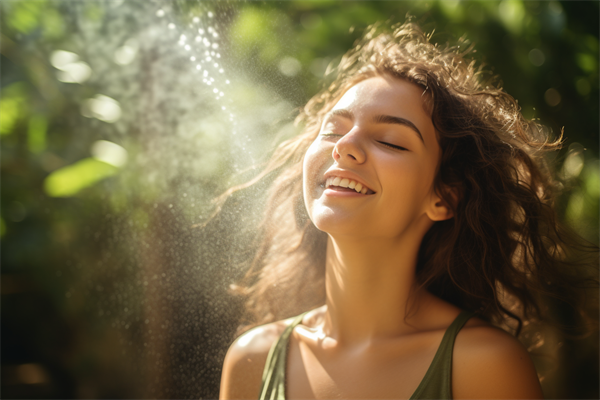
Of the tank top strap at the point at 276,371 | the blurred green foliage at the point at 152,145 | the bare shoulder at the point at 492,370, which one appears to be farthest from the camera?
the blurred green foliage at the point at 152,145

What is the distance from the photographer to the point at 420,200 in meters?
0.82

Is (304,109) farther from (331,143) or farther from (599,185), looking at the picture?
(599,185)

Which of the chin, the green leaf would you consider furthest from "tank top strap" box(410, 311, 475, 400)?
the green leaf

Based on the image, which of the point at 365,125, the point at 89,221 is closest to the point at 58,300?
the point at 89,221

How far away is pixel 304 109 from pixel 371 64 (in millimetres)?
234

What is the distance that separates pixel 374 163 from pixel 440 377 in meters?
0.38

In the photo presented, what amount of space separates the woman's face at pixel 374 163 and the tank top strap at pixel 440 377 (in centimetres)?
21

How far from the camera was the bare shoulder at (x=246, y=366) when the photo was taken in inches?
35.2

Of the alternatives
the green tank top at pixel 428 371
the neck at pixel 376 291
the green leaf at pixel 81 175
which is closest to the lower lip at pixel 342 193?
the neck at pixel 376 291

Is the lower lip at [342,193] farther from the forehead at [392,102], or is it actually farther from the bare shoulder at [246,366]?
the bare shoulder at [246,366]

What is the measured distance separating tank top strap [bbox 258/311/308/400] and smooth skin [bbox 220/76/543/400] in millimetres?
19

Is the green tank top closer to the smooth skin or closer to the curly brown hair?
the smooth skin

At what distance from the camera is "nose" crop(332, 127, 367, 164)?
2.42 feet

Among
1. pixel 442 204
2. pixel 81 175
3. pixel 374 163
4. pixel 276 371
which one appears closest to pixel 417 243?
pixel 442 204
